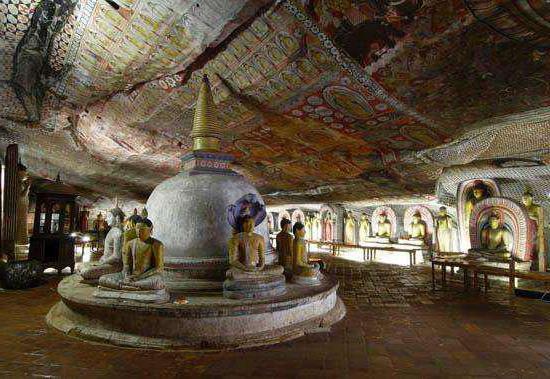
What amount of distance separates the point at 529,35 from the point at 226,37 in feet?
18.2

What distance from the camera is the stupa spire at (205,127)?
7109mm

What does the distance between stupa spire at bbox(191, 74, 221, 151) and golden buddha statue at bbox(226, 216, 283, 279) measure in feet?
7.85

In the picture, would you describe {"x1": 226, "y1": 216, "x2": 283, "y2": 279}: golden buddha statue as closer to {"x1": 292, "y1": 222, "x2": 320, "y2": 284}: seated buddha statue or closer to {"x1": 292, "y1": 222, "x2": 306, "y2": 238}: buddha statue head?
{"x1": 292, "y1": 222, "x2": 320, "y2": 284}: seated buddha statue

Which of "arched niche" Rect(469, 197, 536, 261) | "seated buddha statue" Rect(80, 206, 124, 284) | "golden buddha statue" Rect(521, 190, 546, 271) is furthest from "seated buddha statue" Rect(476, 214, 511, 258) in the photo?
"seated buddha statue" Rect(80, 206, 124, 284)

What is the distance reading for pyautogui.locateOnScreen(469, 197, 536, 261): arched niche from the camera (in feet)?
29.9

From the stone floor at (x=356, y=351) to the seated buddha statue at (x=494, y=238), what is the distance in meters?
3.78

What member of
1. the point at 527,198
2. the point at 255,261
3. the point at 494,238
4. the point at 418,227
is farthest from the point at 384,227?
the point at 255,261

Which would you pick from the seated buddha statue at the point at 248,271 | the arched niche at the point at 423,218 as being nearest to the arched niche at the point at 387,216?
the arched niche at the point at 423,218

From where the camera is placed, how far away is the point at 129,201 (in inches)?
922

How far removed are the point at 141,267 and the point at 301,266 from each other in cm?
275

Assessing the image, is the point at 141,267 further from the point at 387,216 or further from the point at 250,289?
the point at 387,216

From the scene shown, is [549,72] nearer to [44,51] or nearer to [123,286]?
[123,286]

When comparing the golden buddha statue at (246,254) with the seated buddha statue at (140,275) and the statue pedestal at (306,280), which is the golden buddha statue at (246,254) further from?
the seated buddha statue at (140,275)

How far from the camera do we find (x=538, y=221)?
9.22 meters
